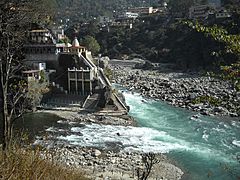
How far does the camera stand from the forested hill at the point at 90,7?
5063 inches

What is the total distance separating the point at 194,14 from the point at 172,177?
56.4 m

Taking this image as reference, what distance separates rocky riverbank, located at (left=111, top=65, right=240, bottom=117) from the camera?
30047 mm

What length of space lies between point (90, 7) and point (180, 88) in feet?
370

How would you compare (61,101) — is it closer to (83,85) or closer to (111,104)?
(83,85)

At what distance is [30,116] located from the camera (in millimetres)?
27547

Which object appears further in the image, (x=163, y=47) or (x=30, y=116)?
(x=163, y=47)

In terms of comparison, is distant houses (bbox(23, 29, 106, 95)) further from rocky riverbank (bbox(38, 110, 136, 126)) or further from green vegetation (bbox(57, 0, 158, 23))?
green vegetation (bbox(57, 0, 158, 23))

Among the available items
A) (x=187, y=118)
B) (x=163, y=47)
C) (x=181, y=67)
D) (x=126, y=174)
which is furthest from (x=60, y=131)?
(x=163, y=47)

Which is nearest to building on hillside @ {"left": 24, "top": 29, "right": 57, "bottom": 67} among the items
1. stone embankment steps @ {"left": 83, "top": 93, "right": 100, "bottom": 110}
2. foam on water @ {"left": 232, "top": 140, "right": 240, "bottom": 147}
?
stone embankment steps @ {"left": 83, "top": 93, "right": 100, "bottom": 110}

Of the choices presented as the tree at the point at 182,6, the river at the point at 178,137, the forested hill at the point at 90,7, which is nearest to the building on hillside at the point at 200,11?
the tree at the point at 182,6

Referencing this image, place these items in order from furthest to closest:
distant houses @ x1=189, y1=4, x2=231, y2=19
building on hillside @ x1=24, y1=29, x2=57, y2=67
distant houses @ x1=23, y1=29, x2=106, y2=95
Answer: distant houses @ x1=189, y1=4, x2=231, y2=19 → building on hillside @ x1=24, y1=29, x2=57, y2=67 → distant houses @ x1=23, y1=29, x2=106, y2=95

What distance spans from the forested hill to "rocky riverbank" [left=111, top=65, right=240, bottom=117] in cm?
7966

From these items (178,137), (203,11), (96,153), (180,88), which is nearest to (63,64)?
(180,88)

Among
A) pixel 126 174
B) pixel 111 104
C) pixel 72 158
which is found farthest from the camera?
pixel 111 104
